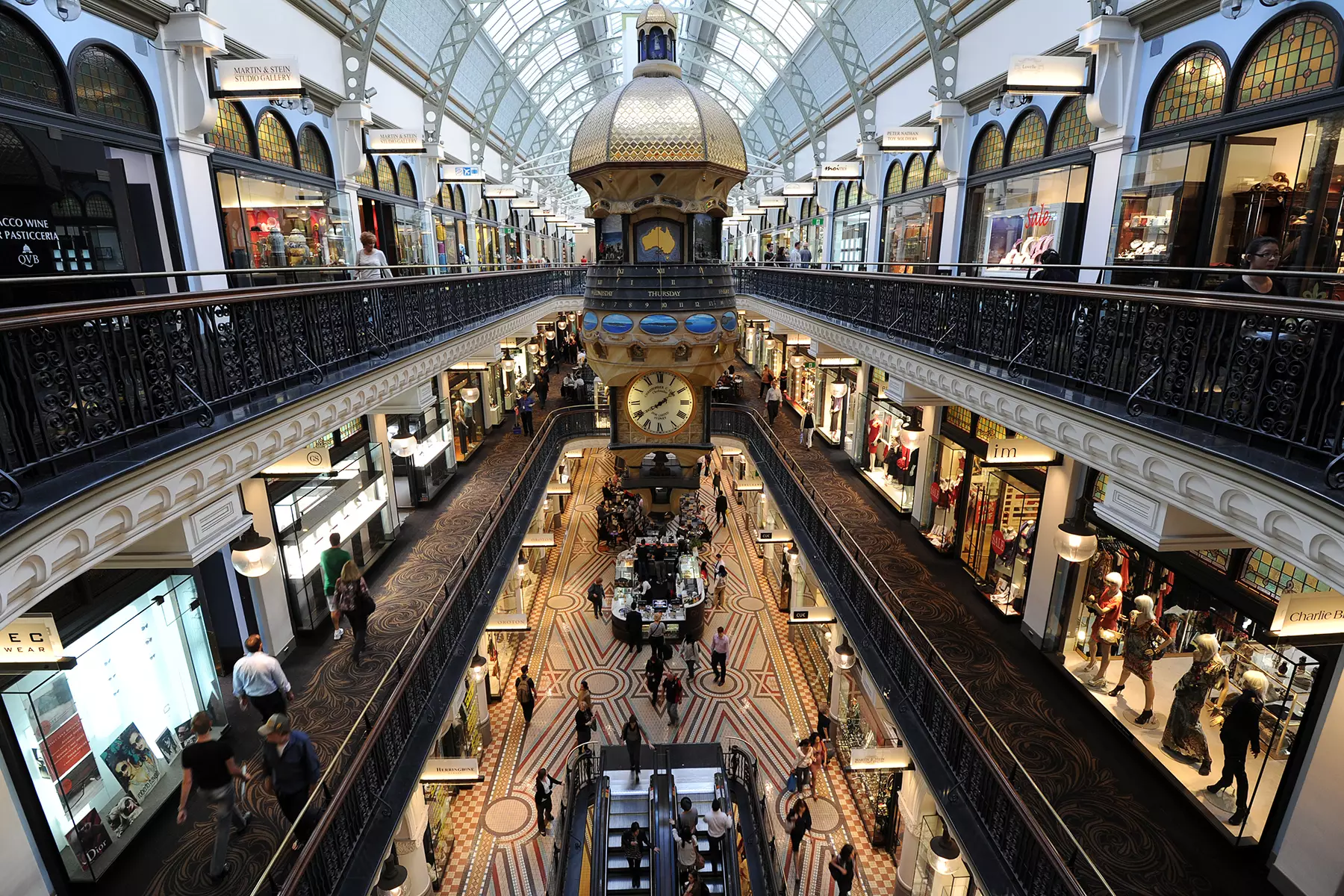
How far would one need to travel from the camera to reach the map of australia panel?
1202cm

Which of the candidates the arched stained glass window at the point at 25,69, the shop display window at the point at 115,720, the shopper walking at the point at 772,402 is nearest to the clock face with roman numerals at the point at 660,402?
the shopper walking at the point at 772,402

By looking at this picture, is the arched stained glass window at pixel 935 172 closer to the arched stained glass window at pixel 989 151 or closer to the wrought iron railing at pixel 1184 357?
the arched stained glass window at pixel 989 151

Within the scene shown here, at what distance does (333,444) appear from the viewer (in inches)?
389

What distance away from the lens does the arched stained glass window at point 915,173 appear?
14445mm

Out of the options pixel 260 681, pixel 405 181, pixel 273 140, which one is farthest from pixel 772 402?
pixel 260 681

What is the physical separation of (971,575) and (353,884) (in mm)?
8804

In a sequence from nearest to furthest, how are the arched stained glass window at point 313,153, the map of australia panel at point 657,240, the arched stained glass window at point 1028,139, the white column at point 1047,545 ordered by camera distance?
the white column at point 1047,545, the arched stained glass window at point 1028,139, the arched stained glass window at point 313,153, the map of australia panel at point 657,240

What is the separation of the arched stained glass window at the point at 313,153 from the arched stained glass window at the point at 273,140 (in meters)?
0.33

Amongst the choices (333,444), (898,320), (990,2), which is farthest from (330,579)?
(990,2)

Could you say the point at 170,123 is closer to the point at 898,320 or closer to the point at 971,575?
→ the point at 898,320

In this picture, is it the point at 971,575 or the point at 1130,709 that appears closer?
the point at 1130,709

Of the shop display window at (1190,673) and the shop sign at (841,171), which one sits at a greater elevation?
the shop sign at (841,171)

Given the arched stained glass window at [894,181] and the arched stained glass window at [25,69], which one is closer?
the arched stained glass window at [25,69]

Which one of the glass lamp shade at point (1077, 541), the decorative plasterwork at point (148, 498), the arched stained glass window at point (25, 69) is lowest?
the glass lamp shade at point (1077, 541)
